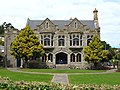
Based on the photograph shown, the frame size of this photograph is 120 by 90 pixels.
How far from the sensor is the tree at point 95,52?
58.6 meters

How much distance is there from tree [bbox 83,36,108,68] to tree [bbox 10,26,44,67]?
9.91 m

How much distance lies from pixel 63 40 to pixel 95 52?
31.5 feet

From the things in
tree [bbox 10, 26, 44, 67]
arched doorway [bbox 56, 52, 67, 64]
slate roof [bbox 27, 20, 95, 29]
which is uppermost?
slate roof [bbox 27, 20, 95, 29]

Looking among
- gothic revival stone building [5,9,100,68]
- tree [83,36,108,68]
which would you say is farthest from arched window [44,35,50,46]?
tree [83,36,108,68]

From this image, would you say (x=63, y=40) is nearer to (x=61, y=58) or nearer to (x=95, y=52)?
(x=61, y=58)

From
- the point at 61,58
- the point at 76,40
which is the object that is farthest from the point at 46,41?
the point at 76,40

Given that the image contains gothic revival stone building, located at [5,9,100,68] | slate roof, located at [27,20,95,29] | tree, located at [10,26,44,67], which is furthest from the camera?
slate roof, located at [27,20,95,29]

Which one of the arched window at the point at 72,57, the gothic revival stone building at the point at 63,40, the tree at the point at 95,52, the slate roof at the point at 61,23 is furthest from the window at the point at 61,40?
the tree at the point at 95,52

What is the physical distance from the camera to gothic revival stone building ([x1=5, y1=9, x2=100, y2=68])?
64.3 meters

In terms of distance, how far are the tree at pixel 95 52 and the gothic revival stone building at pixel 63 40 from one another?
474cm

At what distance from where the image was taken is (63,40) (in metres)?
65.1

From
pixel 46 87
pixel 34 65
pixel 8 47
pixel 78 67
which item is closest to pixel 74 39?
pixel 78 67

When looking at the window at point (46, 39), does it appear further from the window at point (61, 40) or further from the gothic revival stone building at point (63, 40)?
the window at point (61, 40)

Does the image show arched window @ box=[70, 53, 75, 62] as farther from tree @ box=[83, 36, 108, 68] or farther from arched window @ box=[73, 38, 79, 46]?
tree @ box=[83, 36, 108, 68]
